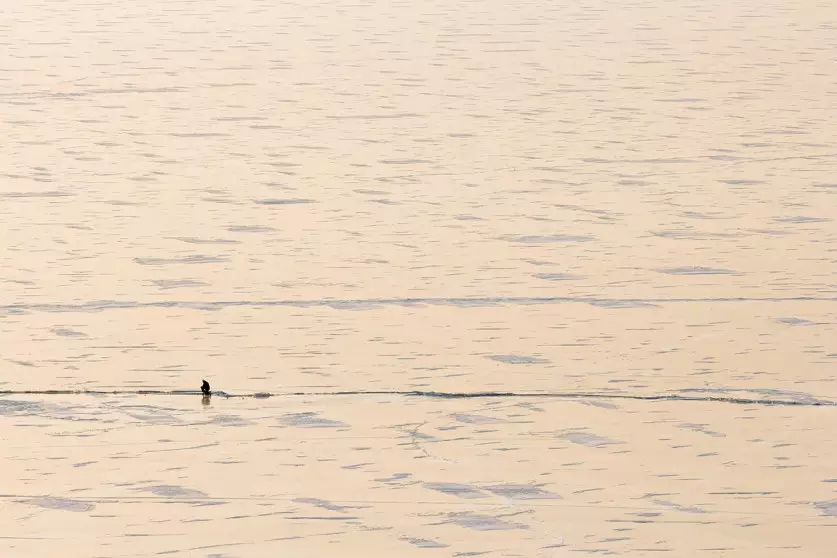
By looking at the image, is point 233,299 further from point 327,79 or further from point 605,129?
point 327,79

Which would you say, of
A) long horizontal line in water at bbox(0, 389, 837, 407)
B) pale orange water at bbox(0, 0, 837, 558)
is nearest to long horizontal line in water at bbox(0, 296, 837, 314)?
pale orange water at bbox(0, 0, 837, 558)

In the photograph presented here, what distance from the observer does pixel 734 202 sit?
1.59m

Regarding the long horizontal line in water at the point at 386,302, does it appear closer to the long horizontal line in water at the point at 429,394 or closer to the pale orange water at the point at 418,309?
the pale orange water at the point at 418,309

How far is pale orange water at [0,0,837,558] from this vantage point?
2.83 ft

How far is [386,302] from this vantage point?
126cm

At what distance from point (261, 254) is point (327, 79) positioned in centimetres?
106

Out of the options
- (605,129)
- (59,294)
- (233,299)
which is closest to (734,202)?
(605,129)

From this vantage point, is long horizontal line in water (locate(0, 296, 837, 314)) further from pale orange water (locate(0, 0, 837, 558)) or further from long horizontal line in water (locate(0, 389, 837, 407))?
long horizontal line in water (locate(0, 389, 837, 407))

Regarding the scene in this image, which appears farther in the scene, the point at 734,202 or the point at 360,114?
the point at 360,114

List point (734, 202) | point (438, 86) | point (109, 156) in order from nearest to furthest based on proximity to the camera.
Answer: point (734, 202) → point (109, 156) → point (438, 86)

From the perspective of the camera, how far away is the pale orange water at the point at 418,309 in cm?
86

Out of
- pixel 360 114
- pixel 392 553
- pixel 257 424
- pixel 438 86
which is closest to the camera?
pixel 392 553

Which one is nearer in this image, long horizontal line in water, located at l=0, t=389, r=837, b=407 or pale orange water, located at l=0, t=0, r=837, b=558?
pale orange water, located at l=0, t=0, r=837, b=558

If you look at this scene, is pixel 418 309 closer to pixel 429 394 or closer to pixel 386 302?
pixel 386 302
